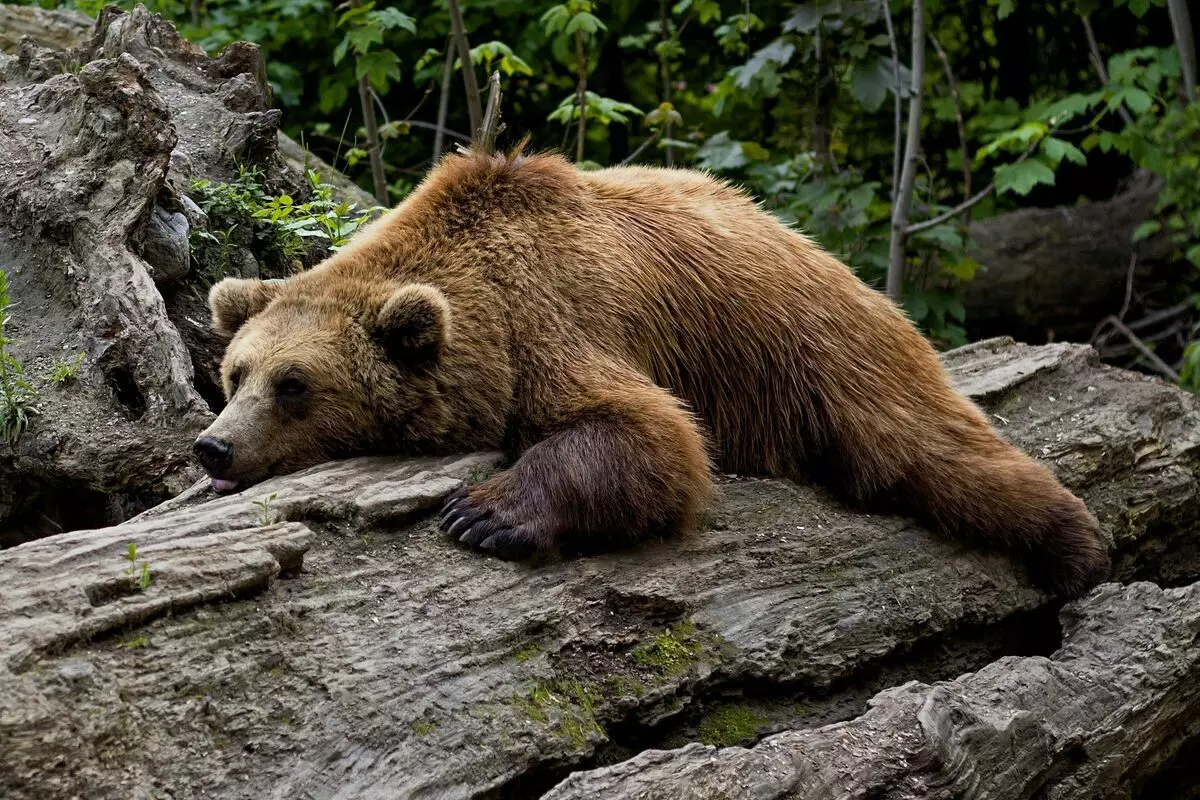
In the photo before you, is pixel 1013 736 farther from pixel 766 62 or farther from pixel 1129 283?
pixel 1129 283

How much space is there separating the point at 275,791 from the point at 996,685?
242 centimetres

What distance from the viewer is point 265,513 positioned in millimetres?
3707

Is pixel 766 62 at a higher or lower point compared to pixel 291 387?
higher

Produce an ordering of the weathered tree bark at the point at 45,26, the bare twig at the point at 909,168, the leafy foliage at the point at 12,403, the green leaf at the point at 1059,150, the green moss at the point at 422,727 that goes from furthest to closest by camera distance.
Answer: the bare twig at the point at 909,168
the green leaf at the point at 1059,150
the weathered tree bark at the point at 45,26
the leafy foliage at the point at 12,403
the green moss at the point at 422,727

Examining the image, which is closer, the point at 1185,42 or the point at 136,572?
the point at 136,572

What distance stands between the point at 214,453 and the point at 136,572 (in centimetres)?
93

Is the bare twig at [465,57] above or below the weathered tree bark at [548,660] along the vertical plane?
above

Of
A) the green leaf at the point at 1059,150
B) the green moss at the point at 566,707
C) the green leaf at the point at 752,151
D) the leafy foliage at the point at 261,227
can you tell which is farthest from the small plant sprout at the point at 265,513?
the green leaf at the point at 1059,150

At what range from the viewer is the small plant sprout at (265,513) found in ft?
12.1

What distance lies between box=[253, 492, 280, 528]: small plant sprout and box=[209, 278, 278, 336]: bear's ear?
4.02 ft

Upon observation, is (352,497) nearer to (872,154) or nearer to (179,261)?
(179,261)

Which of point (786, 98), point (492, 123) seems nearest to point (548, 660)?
point (492, 123)

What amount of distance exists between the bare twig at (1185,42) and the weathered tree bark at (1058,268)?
1446mm

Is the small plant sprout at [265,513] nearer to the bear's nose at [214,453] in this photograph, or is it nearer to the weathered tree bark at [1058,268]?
the bear's nose at [214,453]
